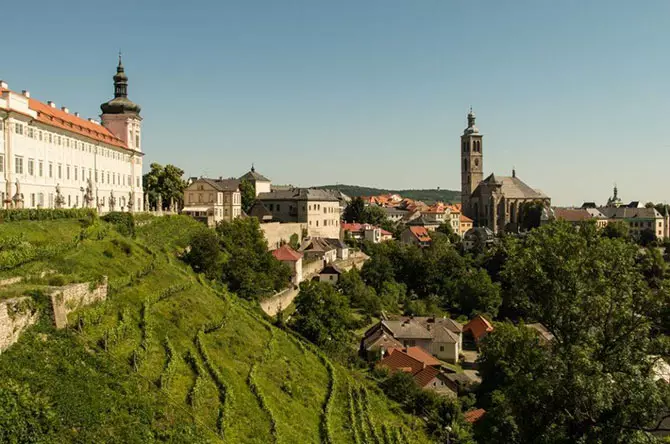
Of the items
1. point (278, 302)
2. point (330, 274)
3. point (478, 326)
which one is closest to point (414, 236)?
point (330, 274)

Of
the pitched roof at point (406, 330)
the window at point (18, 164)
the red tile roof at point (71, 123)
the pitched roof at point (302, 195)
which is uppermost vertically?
the red tile roof at point (71, 123)

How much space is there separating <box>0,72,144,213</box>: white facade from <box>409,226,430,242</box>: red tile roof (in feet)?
162

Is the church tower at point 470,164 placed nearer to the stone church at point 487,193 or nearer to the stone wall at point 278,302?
the stone church at point 487,193

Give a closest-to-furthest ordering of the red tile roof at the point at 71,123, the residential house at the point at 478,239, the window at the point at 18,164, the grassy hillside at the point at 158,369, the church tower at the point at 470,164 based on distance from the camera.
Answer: the grassy hillside at the point at 158,369, the window at the point at 18,164, the red tile roof at the point at 71,123, the residential house at the point at 478,239, the church tower at the point at 470,164

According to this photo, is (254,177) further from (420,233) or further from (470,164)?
(470,164)

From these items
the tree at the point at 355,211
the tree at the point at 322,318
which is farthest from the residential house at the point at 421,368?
the tree at the point at 355,211

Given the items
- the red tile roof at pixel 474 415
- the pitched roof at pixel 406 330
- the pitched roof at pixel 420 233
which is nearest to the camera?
the red tile roof at pixel 474 415

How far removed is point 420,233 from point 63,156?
66.4m

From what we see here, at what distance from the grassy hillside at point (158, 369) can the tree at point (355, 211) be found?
6706 cm

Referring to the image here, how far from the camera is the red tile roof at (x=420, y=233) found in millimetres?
98312

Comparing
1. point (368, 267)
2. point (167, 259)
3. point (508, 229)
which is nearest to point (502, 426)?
point (167, 259)

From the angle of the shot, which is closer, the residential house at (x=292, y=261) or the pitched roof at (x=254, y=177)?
the residential house at (x=292, y=261)

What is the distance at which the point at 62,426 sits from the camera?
48.5ft

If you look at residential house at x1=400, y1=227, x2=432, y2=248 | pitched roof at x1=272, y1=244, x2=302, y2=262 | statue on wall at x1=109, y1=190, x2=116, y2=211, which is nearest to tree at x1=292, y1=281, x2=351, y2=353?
pitched roof at x1=272, y1=244, x2=302, y2=262
